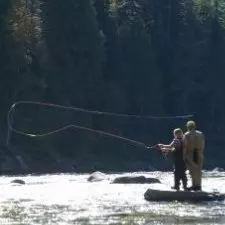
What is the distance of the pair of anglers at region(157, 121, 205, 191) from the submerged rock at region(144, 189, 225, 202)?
2.95 ft

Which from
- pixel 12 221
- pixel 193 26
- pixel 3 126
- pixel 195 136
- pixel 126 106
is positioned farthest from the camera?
pixel 193 26

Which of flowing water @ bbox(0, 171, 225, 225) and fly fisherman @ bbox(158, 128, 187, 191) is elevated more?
fly fisherman @ bbox(158, 128, 187, 191)

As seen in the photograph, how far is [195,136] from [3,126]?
35540mm

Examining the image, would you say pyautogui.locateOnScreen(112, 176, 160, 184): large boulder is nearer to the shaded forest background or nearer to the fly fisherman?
the fly fisherman

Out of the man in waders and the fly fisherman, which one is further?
the fly fisherman

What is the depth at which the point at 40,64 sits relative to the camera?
204 ft

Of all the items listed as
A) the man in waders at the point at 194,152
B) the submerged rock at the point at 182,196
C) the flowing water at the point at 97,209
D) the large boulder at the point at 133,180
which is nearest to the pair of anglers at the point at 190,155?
the man in waders at the point at 194,152

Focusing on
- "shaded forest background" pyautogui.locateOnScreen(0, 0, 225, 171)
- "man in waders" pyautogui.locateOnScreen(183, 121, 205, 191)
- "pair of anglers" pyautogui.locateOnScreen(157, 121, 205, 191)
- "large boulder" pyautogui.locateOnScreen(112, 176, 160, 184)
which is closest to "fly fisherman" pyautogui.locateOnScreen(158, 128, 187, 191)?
"pair of anglers" pyautogui.locateOnScreen(157, 121, 205, 191)

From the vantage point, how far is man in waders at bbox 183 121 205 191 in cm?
2241

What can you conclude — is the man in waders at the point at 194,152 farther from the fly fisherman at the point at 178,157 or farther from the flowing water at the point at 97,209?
the flowing water at the point at 97,209

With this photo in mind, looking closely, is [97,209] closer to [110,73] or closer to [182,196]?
[182,196]

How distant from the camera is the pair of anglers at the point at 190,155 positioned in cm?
2242

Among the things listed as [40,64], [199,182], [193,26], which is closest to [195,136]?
[199,182]

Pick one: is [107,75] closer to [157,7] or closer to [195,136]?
[157,7]
